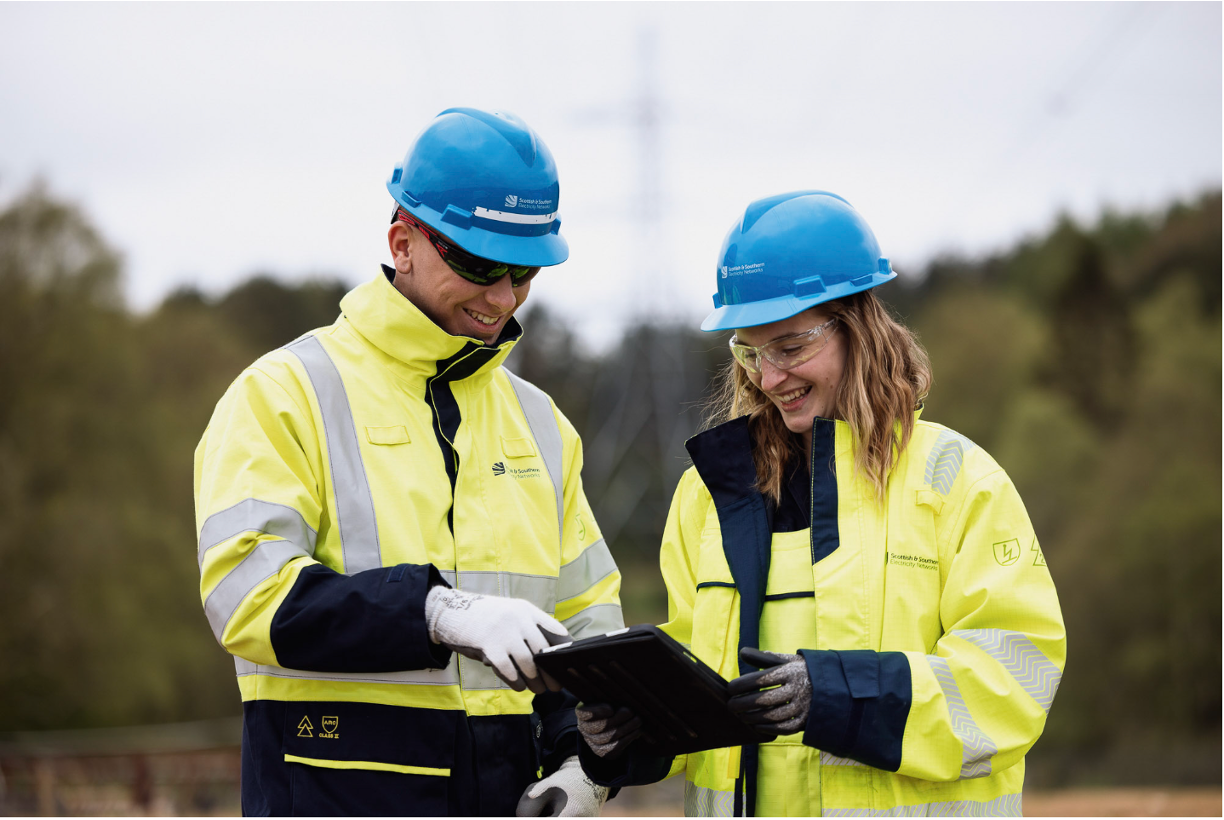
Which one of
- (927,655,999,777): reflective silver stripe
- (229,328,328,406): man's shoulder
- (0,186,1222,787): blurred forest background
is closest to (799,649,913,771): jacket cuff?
(927,655,999,777): reflective silver stripe

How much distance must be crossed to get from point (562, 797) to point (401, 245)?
1720 millimetres

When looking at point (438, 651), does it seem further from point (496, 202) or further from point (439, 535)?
point (496, 202)

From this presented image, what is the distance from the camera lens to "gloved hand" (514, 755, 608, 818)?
326cm

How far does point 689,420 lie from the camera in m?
25.8

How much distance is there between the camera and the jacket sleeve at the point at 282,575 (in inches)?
107

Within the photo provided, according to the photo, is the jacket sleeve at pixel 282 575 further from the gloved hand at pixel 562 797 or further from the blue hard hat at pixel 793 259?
the blue hard hat at pixel 793 259

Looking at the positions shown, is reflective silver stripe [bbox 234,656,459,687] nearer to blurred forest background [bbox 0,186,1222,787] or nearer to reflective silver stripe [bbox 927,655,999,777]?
reflective silver stripe [bbox 927,655,999,777]

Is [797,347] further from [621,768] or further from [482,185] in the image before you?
[621,768]

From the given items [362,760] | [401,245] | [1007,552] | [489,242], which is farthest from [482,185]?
[1007,552]

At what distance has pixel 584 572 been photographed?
3670mm

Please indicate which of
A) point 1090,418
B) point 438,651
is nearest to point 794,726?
point 438,651

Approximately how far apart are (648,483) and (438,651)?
77.3 feet

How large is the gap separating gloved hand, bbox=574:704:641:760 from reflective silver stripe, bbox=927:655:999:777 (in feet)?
2.60

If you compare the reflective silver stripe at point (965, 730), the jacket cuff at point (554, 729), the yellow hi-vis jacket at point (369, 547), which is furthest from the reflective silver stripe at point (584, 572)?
the reflective silver stripe at point (965, 730)
